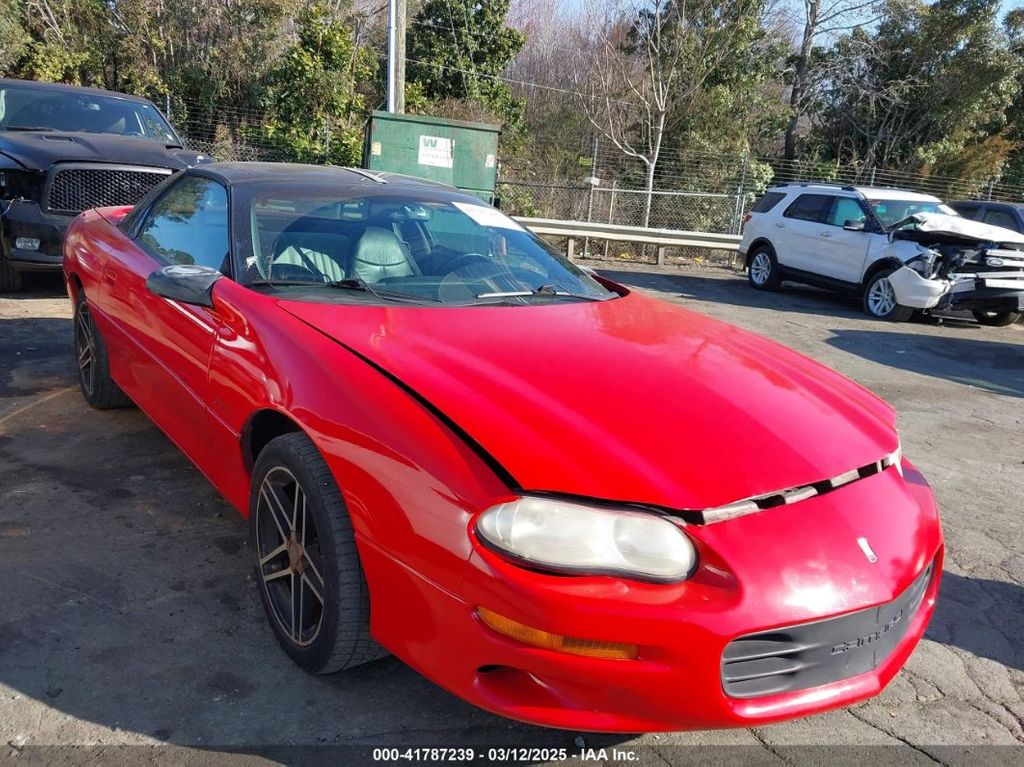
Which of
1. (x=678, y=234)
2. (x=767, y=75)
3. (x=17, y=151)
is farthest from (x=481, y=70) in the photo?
(x=17, y=151)

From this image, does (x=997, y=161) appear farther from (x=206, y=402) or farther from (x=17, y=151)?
(x=206, y=402)

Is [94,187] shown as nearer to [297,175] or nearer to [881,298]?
[297,175]

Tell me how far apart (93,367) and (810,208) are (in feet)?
33.2

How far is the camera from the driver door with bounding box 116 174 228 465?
311 centimetres

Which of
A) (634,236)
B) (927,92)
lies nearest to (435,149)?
(634,236)

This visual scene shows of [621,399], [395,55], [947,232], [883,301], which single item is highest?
[395,55]

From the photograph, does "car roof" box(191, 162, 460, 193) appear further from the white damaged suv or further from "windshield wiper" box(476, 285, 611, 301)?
the white damaged suv

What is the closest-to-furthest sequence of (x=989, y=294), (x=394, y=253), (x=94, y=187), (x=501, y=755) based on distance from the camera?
(x=501, y=755) → (x=394, y=253) → (x=94, y=187) → (x=989, y=294)

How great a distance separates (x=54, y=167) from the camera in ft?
23.3

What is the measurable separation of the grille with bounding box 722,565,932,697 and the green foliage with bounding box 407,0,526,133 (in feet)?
67.8

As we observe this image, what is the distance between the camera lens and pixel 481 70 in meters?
22.1

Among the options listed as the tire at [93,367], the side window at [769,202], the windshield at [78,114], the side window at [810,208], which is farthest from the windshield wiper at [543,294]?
the side window at [769,202]

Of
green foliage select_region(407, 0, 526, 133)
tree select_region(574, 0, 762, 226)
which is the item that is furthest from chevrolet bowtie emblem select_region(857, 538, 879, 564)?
green foliage select_region(407, 0, 526, 133)

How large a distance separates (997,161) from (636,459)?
79.9 ft
